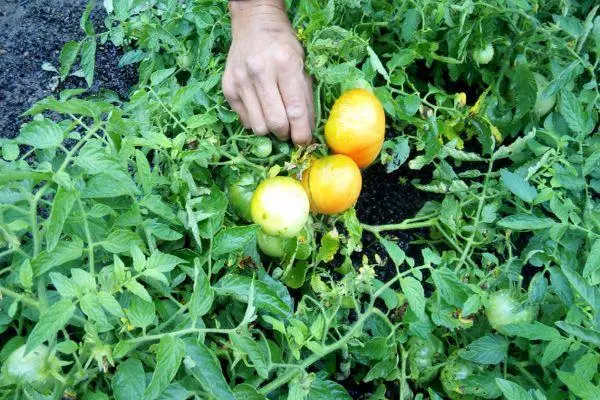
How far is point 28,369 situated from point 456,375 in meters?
0.81

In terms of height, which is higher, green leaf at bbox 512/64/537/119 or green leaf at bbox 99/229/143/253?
green leaf at bbox 99/229/143/253

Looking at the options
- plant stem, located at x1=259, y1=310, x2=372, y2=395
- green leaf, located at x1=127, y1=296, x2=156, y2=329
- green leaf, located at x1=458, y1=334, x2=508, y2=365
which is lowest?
green leaf, located at x1=458, y1=334, x2=508, y2=365

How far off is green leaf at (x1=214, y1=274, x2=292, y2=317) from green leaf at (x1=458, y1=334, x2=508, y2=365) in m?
0.39

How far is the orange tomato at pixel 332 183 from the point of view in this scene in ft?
4.13

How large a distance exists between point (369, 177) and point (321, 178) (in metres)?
0.41

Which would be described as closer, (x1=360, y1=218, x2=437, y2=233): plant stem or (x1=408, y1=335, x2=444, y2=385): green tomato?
(x1=408, y1=335, x2=444, y2=385): green tomato

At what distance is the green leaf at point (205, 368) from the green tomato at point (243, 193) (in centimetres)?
44

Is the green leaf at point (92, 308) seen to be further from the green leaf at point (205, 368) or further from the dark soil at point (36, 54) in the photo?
the dark soil at point (36, 54)

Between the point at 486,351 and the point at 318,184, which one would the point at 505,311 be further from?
the point at 318,184

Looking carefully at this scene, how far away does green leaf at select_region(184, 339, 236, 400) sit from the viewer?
0.90 meters

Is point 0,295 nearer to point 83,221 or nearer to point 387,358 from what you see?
point 83,221

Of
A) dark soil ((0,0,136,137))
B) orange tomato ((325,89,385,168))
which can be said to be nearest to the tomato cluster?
orange tomato ((325,89,385,168))

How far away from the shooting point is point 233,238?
1.10m

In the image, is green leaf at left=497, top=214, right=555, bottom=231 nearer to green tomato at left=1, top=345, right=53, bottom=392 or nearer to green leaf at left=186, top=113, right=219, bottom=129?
green leaf at left=186, top=113, right=219, bottom=129
